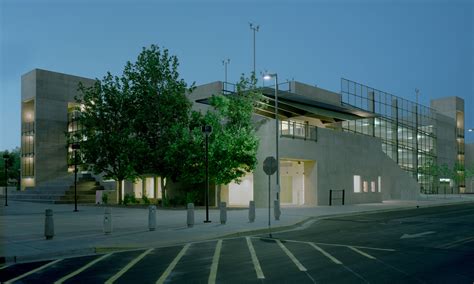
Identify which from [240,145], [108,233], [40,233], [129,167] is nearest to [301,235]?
[108,233]

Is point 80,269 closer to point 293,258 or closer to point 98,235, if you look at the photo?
point 293,258

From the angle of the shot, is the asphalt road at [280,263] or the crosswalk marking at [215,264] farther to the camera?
the asphalt road at [280,263]

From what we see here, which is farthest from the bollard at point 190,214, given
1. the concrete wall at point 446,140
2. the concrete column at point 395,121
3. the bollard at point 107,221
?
the concrete wall at point 446,140

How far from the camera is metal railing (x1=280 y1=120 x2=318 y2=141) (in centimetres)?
3412

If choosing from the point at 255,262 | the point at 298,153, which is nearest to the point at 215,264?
the point at 255,262

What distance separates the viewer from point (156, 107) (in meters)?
33.6

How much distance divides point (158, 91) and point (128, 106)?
2697mm

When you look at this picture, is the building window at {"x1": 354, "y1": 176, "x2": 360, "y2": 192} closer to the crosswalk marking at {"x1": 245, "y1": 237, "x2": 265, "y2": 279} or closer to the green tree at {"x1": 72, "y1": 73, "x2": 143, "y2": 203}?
the green tree at {"x1": 72, "y1": 73, "x2": 143, "y2": 203}

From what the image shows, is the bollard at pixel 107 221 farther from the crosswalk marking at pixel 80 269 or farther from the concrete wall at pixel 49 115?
the concrete wall at pixel 49 115

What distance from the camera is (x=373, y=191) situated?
42.4 meters

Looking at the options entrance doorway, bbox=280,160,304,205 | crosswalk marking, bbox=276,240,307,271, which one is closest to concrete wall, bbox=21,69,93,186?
entrance doorway, bbox=280,160,304,205

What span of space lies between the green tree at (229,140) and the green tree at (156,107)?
1.65 meters

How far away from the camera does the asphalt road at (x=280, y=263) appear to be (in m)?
9.04

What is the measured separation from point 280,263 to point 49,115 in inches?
1912
